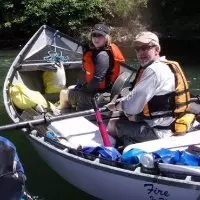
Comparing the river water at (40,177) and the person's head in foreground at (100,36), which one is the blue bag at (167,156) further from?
the person's head in foreground at (100,36)

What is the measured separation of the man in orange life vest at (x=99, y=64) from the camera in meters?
5.73

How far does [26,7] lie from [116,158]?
549 inches

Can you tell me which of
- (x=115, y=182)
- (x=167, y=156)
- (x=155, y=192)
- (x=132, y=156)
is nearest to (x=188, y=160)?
(x=167, y=156)

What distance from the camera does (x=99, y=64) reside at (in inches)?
226

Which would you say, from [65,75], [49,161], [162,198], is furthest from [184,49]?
[162,198]

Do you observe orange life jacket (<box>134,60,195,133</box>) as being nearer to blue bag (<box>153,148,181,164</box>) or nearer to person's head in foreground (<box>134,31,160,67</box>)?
person's head in foreground (<box>134,31,160,67</box>)

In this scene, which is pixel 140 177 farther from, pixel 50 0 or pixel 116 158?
pixel 50 0

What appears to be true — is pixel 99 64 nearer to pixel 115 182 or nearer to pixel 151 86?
pixel 151 86

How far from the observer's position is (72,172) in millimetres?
4848

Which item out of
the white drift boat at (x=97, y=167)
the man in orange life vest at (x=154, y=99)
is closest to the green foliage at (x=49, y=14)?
the white drift boat at (x=97, y=167)

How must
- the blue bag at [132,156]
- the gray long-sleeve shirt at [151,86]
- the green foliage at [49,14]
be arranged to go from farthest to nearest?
the green foliage at [49,14] < the gray long-sleeve shirt at [151,86] < the blue bag at [132,156]

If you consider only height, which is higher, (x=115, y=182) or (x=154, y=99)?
(x=154, y=99)

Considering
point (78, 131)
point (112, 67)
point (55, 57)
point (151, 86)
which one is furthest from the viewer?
point (55, 57)

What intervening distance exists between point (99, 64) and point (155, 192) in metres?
2.19
